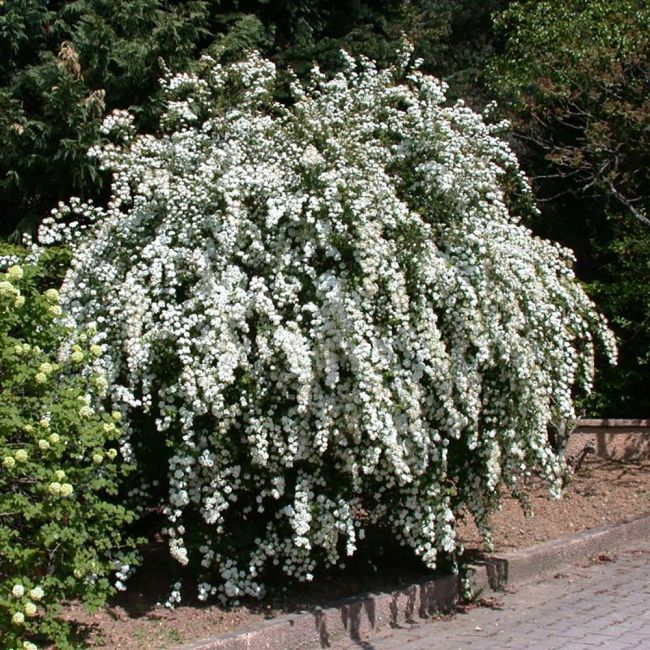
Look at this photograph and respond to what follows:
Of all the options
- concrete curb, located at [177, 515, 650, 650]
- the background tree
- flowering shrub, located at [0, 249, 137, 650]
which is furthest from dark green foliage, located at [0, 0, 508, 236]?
concrete curb, located at [177, 515, 650, 650]

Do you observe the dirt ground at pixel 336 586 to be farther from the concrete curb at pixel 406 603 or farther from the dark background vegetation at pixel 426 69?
the dark background vegetation at pixel 426 69

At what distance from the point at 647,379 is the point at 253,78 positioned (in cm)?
780

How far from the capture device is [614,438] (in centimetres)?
1225

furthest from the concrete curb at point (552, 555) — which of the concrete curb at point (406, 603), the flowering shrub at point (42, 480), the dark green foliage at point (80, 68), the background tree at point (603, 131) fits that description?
the dark green foliage at point (80, 68)

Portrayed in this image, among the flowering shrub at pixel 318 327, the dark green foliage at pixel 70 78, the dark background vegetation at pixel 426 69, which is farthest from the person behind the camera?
the dark background vegetation at pixel 426 69

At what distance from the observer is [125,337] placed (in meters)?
5.96

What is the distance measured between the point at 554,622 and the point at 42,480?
3.89 metres

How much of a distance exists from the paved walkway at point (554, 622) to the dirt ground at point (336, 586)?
0.52 meters

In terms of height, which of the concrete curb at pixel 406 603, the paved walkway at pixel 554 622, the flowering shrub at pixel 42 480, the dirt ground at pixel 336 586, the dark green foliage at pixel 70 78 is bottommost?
the paved walkway at pixel 554 622

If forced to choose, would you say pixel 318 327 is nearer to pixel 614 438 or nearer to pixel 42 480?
pixel 42 480

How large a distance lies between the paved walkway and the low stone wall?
3752 millimetres

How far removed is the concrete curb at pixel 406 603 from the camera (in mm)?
5898

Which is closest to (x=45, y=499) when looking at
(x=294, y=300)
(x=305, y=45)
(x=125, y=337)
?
(x=125, y=337)

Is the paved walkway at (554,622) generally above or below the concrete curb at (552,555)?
below
